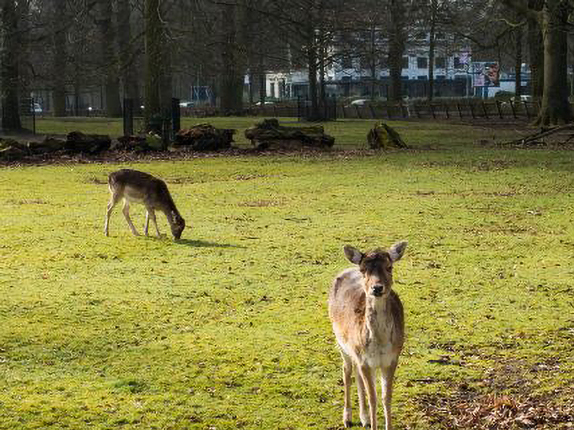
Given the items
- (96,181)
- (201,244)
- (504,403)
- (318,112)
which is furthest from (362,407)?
(318,112)

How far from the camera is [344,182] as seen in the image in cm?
2058

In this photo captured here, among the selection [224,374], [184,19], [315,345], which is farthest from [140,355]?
[184,19]

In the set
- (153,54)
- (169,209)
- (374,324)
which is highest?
(153,54)

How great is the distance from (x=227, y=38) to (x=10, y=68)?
823 centimetres

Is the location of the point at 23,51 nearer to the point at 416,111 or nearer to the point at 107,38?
the point at 107,38

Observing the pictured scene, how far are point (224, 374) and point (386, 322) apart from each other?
2060 millimetres

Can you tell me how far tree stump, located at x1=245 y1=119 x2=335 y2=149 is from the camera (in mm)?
29203

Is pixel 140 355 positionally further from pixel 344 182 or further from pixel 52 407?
pixel 344 182

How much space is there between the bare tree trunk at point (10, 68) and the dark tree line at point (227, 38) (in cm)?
4

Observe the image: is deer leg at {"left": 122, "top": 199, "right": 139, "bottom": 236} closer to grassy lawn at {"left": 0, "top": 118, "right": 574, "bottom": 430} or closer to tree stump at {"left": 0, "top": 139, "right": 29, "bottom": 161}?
grassy lawn at {"left": 0, "top": 118, "right": 574, "bottom": 430}

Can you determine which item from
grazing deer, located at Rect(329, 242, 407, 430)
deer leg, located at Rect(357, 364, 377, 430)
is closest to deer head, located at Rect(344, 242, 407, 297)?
grazing deer, located at Rect(329, 242, 407, 430)

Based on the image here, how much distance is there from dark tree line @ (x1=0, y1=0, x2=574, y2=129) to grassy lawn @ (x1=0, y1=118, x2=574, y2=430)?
16287mm

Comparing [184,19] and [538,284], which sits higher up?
[184,19]

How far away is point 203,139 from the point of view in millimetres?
29312
